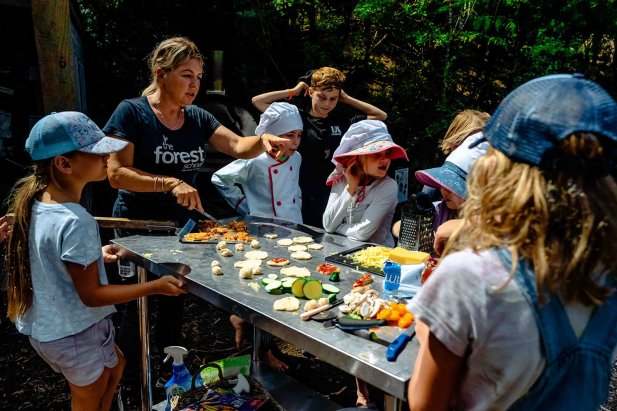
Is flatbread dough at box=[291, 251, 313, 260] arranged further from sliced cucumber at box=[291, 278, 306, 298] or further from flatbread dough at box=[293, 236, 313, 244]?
sliced cucumber at box=[291, 278, 306, 298]

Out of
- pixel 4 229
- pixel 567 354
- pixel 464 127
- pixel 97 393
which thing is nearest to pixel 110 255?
pixel 4 229

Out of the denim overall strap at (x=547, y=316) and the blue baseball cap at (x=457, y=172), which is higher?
the blue baseball cap at (x=457, y=172)

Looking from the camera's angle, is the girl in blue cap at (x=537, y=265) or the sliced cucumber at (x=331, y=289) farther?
the sliced cucumber at (x=331, y=289)

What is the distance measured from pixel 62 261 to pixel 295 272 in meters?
1.02

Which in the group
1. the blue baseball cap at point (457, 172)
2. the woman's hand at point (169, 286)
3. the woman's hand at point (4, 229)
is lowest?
the woman's hand at point (169, 286)

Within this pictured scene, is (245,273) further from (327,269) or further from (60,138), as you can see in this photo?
(60,138)

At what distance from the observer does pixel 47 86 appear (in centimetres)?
426

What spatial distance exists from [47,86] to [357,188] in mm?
3153

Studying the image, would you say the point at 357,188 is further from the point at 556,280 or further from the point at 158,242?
the point at 556,280

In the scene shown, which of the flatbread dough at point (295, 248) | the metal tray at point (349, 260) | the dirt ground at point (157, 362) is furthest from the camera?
the dirt ground at point (157, 362)

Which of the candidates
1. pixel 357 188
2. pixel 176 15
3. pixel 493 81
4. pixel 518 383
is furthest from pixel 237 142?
pixel 176 15

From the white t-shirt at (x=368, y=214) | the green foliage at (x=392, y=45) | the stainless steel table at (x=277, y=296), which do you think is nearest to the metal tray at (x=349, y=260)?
the stainless steel table at (x=277, y=296)

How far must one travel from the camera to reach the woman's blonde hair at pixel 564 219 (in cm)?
96

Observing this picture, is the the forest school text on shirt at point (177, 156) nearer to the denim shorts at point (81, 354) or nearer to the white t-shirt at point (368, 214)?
the white t-shirt at point (368, 214)
